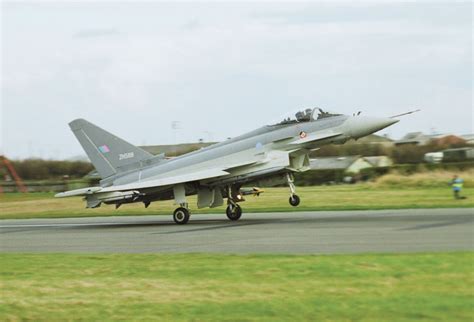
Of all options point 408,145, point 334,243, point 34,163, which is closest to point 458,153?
point 408,145

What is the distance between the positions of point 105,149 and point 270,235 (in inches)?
410

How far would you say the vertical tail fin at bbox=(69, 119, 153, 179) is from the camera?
87.7 ft

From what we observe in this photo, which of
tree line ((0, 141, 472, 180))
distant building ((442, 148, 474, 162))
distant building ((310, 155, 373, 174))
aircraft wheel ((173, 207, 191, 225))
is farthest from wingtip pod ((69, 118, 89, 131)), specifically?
distant building ((442, 148, 474, 162))

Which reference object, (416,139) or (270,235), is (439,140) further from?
(270,235)

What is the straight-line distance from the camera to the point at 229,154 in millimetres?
24875

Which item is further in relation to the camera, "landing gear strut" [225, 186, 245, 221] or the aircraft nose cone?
"landing gear strut" [225, 186, 245, 221]

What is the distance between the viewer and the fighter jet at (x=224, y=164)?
2366cm

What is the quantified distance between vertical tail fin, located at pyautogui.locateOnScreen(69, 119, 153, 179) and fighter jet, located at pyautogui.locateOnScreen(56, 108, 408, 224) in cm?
4

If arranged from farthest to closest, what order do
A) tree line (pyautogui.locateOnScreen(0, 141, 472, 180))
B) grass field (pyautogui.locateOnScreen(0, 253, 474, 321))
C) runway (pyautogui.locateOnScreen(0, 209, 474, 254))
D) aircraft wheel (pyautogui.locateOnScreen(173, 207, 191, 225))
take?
tree line (pyautogui.locateOnScreen(0, 141, 472, 180)) → aircraft wheel (pyautogui.locateOnScreen(173, 207, 191, 225)) → runway (pyautogui.locateOnScreen(0, 209, 474, 254)) → grass field (pyautogui.locateOnScreen(0, 253, 474, 321))

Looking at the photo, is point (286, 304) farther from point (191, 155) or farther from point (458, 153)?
point (458, 153)

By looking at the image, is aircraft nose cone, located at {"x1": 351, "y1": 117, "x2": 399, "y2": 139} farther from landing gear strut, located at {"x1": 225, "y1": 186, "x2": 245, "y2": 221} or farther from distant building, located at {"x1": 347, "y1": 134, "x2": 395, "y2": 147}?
distant building, located at {"x1": 347, "y1": 134, "x2": 395, "y2": 147}

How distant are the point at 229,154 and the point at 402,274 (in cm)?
1439

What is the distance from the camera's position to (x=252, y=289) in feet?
34.5

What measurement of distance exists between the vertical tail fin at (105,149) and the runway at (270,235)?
2150 millimetres
